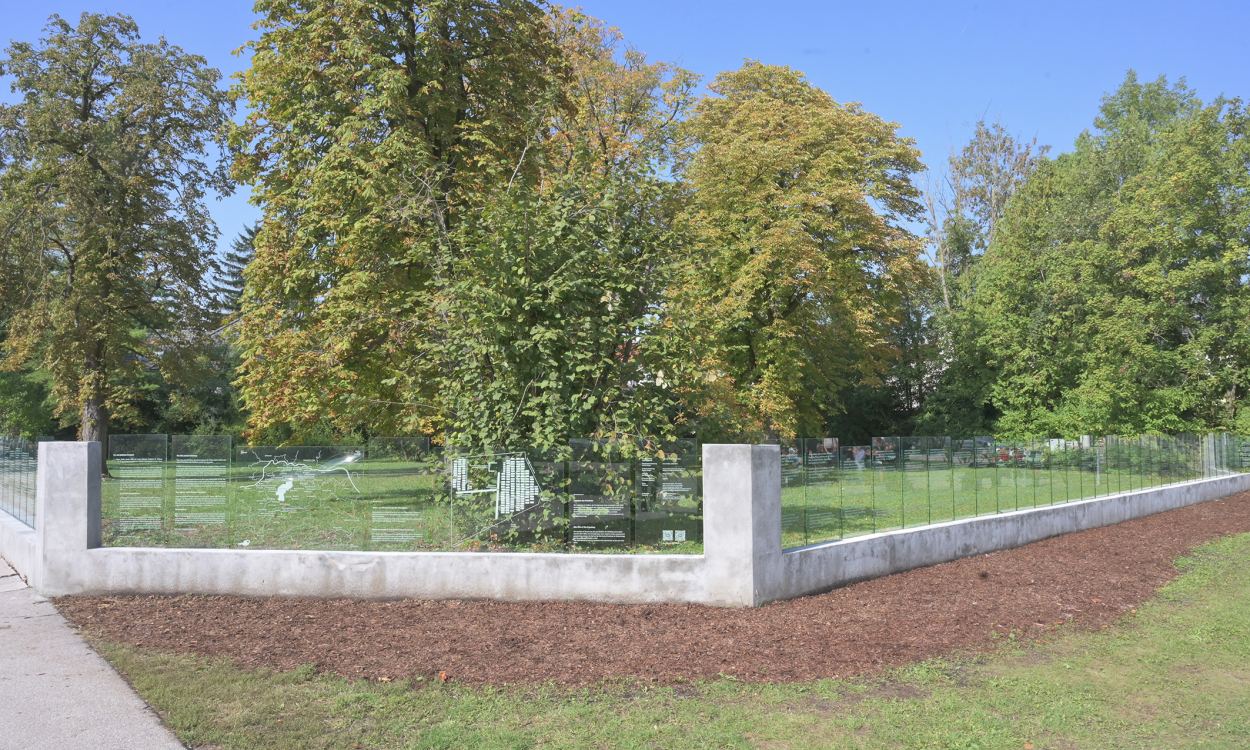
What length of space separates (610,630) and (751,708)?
2482mm

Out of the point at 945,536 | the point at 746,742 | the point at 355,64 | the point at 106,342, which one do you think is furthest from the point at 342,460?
the point at 106,342

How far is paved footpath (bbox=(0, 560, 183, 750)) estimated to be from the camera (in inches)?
240

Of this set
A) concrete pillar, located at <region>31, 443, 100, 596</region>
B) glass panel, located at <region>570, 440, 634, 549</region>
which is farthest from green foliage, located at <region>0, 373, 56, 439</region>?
glass panel, located at <region>570, 440, 634, 549</region>

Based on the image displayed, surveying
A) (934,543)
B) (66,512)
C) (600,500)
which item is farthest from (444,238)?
(934,543)

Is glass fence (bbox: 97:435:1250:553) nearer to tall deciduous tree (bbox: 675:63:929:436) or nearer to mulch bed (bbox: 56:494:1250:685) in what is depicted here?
mulch bed (bbox: 56:494:1250:685)

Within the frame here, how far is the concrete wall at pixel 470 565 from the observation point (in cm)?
991

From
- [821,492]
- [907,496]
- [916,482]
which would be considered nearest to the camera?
[821,492]

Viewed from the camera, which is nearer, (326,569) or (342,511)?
(326,569)

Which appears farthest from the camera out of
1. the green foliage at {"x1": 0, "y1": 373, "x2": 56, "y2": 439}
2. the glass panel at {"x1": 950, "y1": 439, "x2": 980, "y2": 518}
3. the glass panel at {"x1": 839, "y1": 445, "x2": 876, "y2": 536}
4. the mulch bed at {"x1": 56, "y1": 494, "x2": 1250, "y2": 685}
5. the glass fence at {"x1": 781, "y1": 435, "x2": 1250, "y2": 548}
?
the green foliage at {"x1": 0, "y1": 373, "x2": 56, "y2": 439}

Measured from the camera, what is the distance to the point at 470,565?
33.8 feet

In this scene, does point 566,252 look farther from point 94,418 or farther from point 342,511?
point 94,418

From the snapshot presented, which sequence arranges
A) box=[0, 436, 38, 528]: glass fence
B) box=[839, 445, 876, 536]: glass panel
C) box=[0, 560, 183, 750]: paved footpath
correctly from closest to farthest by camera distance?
box=[0, 560, 183, 750]: paved footpath < box=[839, 445, 876, 536]: glass panel < box=[0, 436, 38, 528]: glass fence

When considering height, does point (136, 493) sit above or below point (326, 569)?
above

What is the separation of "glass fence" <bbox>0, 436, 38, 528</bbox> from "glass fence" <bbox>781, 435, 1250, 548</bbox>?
1129 cm
